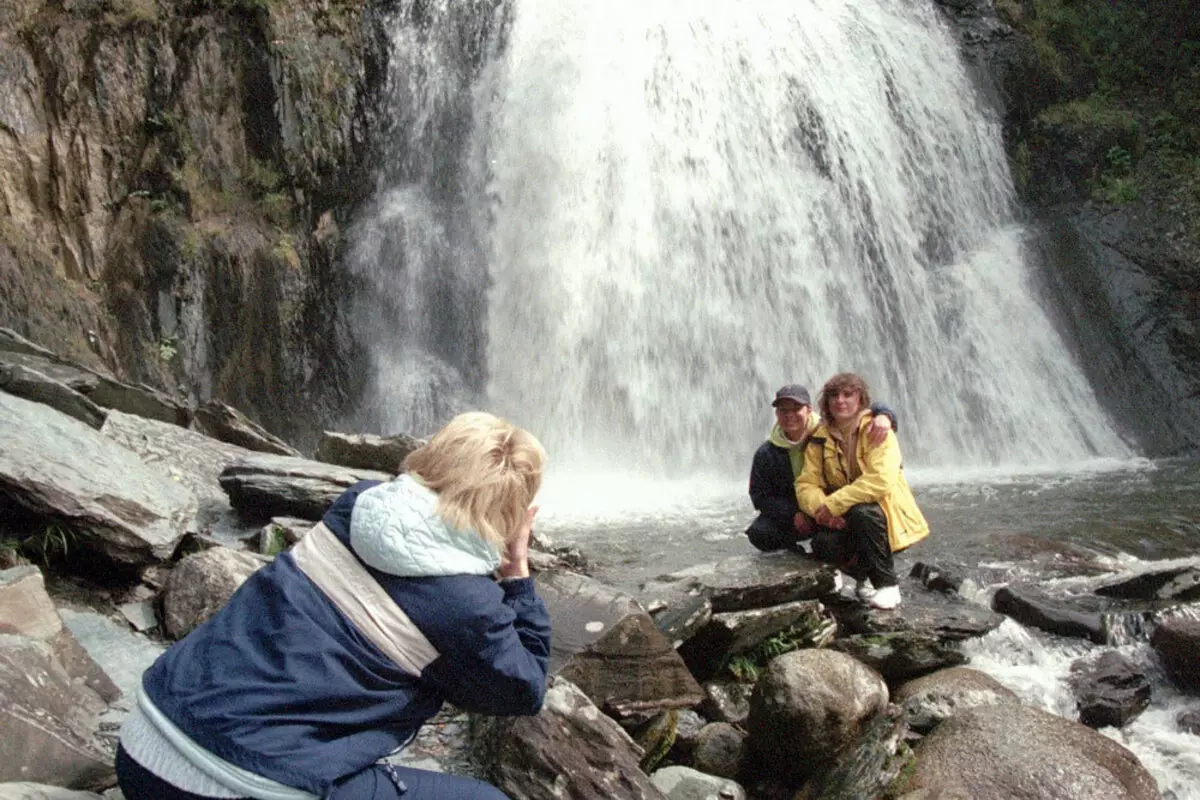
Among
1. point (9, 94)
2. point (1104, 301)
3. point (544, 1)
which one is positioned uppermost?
point (544, 1)

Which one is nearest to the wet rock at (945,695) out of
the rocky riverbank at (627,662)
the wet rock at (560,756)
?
the rocky riverbank at (627,662)

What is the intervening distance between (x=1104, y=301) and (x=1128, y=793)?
12355mm

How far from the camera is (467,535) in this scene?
2279 mm

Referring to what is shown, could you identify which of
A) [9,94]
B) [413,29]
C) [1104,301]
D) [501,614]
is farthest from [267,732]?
[1104,301]

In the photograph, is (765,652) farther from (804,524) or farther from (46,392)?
(46,392)

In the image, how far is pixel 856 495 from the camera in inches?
210

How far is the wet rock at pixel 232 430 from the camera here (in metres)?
7.79

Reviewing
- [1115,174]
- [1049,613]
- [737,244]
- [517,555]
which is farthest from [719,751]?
[1115,174]

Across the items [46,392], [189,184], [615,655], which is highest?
[189,184]

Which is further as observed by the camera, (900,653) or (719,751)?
(900,653)

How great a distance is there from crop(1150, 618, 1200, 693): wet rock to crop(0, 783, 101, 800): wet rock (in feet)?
17.2

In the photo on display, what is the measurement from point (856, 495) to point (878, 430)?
37 cm

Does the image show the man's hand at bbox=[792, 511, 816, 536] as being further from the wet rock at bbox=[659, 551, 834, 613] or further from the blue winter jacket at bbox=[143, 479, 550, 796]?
the blue winter jacket at bbox=[143, 479, 550, 796]

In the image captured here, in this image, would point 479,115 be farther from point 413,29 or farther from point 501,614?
point 501,614
